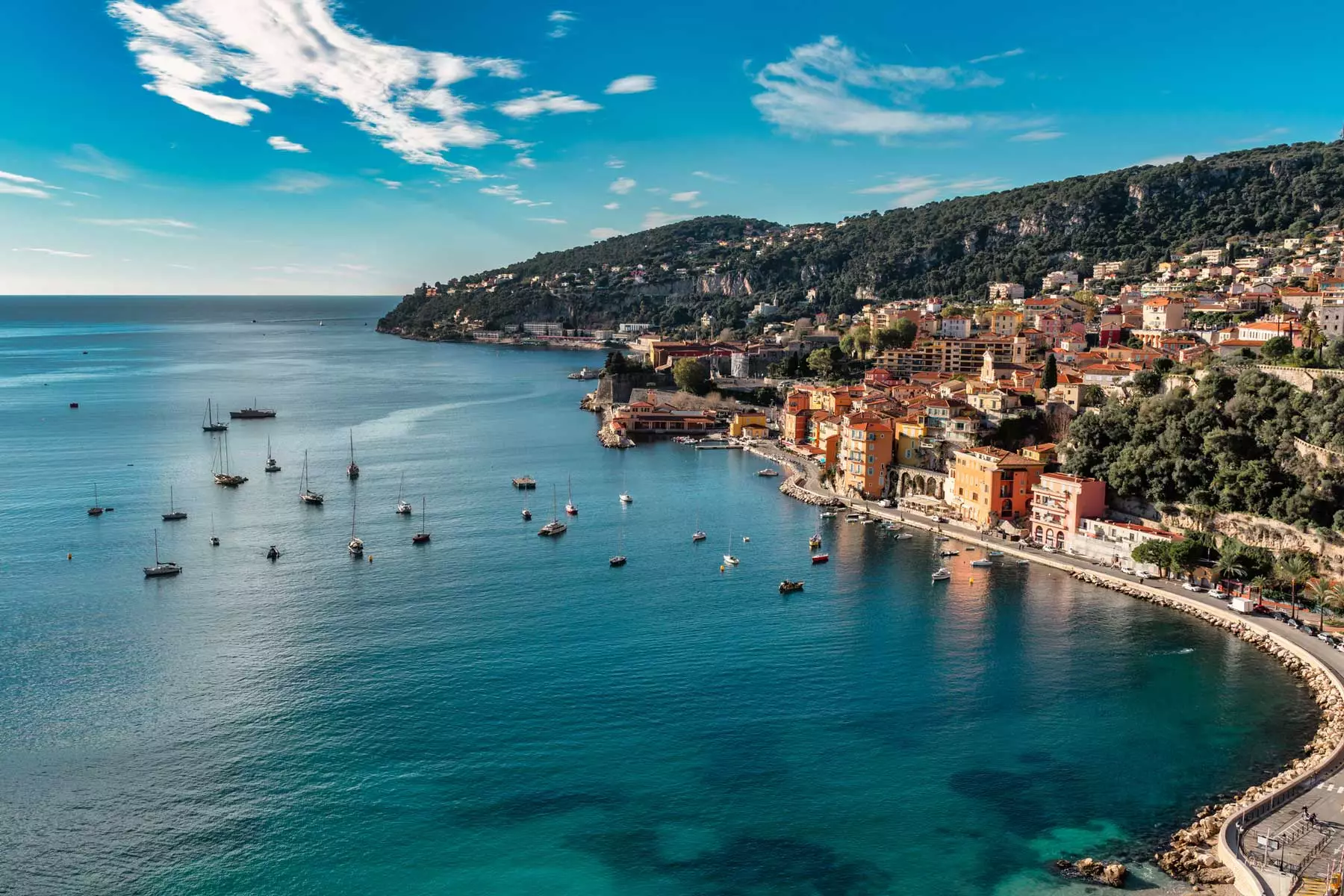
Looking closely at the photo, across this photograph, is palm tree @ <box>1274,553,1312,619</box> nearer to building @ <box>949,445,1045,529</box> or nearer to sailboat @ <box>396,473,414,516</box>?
building @ <box>949,445,1045,529</box>

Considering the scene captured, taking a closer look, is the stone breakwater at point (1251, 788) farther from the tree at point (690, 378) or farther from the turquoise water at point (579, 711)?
the tree at point (690, 378)

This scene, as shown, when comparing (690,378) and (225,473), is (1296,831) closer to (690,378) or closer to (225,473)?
(225,473)

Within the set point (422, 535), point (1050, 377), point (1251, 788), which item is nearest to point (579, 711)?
point (1251, 788)

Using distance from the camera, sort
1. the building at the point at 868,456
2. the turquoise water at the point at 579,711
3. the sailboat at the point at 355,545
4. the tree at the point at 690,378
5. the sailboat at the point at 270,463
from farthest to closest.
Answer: the tree at the point at 690,378
the sailboat at the point at 270,463
the building at the point at 868,456
the sailboat at the point at 355,545
the turquoise water at the point at 579,711

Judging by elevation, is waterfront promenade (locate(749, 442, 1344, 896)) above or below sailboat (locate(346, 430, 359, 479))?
below

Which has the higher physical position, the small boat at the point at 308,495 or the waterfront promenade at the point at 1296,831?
the small boat at the point at 308,495

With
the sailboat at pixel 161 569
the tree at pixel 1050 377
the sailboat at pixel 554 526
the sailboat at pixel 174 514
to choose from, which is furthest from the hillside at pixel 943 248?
the sailboat at pixel 161 569

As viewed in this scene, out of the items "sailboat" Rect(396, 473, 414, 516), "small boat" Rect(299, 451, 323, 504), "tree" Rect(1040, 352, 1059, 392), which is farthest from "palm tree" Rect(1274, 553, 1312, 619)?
"small boat" Rect(299, 451, 323, 504)

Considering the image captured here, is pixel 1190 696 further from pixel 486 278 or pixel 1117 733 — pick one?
pixel 486 278
